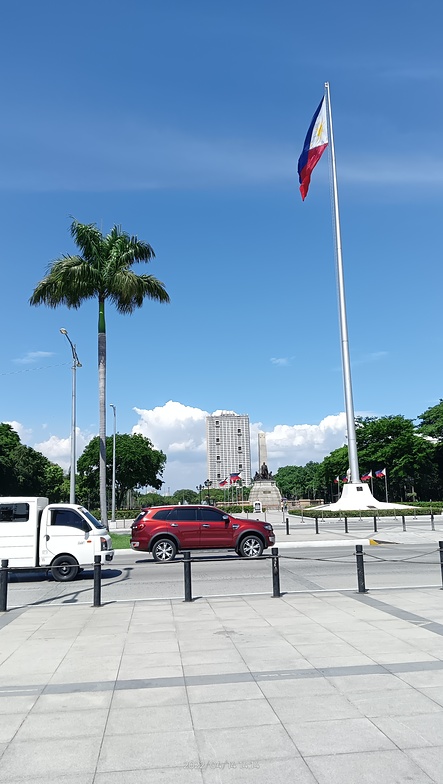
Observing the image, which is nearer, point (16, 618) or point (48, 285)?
point (16, 618)

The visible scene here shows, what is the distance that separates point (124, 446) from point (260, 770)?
77.8 meters

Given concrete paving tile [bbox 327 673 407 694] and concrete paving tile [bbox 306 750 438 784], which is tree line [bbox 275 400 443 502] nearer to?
concrete paving tile [bbox 327 673 407 694]

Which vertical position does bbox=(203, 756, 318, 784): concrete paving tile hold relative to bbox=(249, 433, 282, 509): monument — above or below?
below

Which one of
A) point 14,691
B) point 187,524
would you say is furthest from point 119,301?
point 14,691

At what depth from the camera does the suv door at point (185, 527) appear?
19406mm

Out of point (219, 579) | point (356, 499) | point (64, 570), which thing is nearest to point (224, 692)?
point (219, 579)

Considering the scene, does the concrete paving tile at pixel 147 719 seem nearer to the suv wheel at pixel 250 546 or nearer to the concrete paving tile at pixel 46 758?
the concrete paving tile at pixel 46 758

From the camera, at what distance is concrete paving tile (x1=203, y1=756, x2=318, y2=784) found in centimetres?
438

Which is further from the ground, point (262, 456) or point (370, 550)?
point (262, 456)

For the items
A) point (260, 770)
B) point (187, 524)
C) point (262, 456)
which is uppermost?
point (262, 456)

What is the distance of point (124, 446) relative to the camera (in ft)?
266

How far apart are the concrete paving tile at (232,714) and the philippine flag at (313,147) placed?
3391 cm

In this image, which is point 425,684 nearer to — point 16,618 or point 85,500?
point 16,618

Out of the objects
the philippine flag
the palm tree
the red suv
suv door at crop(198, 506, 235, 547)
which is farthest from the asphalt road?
the philippine flag
